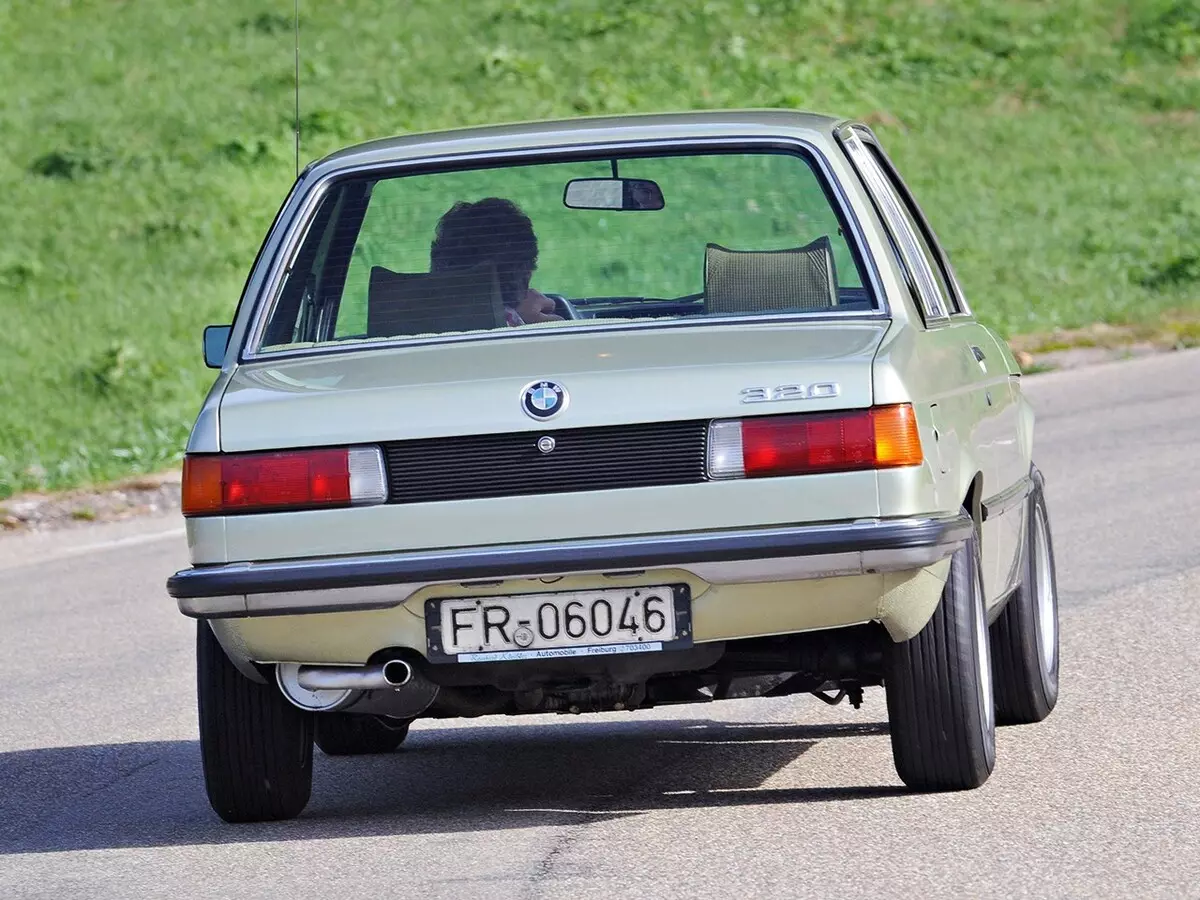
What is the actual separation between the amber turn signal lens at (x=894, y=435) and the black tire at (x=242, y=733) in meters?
1.63

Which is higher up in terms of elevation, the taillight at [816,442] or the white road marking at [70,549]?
the taillight at [816,442]

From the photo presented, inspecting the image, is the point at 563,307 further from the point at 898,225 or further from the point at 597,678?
the point at 597,678

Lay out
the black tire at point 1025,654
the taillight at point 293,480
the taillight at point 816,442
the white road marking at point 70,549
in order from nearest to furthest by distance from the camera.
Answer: the taillight at point 816,442 → the taillight at point 293,480 → the black tire at point 1025,654 → the white road marking at point 70,549

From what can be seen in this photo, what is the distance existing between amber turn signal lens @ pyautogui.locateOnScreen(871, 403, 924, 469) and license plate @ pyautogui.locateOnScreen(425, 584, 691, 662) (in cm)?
54

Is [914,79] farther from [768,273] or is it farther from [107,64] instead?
[768,273]

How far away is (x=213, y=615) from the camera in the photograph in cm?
528

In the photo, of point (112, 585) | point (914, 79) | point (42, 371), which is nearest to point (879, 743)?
point (112, 585)

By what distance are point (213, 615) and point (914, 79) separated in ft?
92.1

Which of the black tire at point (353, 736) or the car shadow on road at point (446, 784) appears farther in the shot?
the black tire at point (353, 736)

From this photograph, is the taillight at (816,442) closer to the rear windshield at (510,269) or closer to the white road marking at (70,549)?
the rear windshield at (510,269)

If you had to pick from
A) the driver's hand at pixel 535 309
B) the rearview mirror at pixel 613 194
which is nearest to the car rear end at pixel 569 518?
the driver's hand at pixel 535 309

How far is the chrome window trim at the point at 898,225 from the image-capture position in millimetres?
6047

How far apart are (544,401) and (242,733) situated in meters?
1.23

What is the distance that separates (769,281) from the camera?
19.2 ft
